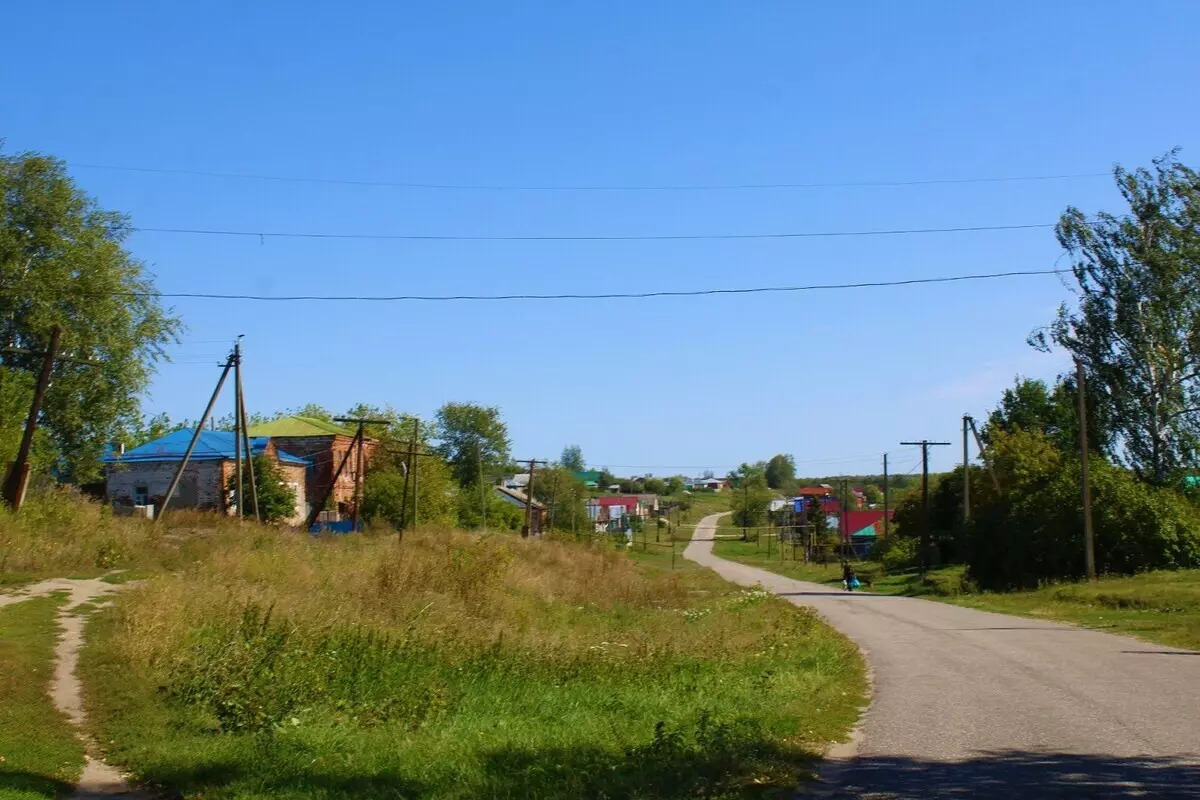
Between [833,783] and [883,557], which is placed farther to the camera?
[883,557]

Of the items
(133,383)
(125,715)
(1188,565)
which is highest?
(133,383)

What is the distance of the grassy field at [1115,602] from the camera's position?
2377cm

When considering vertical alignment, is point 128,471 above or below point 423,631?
above

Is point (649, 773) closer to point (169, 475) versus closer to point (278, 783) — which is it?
point (278, 783)

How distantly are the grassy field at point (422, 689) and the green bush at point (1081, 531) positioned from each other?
18.8m

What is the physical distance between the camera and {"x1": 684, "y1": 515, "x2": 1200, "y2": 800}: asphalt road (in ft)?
28.5

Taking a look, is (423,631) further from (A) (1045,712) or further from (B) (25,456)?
(B) (25,456)

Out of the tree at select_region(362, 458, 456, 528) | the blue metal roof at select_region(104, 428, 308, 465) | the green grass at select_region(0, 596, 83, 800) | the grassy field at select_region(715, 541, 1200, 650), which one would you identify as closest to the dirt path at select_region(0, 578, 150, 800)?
the green grass at select_region(0, 596, 83, 800)

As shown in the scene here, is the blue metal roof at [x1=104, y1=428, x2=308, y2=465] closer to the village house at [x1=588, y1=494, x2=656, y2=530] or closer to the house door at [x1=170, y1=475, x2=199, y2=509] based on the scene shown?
the house door at [x1=170, y1=475, x2=199, y2=509]

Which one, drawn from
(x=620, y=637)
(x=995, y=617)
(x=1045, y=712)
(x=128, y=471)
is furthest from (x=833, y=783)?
(x=128, y=471)

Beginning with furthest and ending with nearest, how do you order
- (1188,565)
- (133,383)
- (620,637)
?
(133,383) < (1188,565) < (620,637)

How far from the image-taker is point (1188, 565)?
39.4m

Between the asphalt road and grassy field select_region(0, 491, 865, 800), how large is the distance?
0.62 m

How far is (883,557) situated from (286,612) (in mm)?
61267
